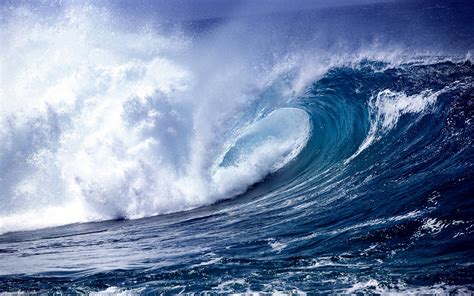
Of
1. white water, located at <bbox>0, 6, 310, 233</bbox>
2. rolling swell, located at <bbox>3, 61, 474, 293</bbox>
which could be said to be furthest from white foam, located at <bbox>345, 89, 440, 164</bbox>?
white water, located at <bbox>0, 6, 310, 233</bbox>

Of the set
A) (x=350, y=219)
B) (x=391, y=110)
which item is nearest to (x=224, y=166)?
(x=391, y=110)

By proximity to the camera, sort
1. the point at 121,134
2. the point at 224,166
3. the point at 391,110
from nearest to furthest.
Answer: the point at 391,110
the point at 224,166
the point at 121,134

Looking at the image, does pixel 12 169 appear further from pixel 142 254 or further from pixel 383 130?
pixel 383 130

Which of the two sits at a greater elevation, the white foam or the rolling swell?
the white foam

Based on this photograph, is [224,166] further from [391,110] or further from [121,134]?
[391,110]

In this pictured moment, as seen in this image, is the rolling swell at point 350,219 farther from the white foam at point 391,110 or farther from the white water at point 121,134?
the white water at point 121,134

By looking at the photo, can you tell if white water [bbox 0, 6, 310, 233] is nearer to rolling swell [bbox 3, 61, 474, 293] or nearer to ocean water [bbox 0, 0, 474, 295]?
ocean water [bbox 0, 0, 474, 295]

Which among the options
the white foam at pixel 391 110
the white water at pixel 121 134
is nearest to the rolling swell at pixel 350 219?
the white foam at pixel 391 110

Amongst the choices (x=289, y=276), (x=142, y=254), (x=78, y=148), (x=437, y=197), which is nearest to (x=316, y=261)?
(x=289, y=276)

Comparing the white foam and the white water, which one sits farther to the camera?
the white water
